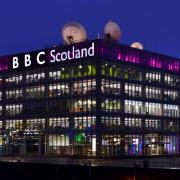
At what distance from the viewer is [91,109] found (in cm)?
11656

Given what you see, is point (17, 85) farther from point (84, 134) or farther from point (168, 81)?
point (168, 81)

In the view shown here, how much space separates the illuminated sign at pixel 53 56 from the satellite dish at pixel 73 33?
3.50 metres

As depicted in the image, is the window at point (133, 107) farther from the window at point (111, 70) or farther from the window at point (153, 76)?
the window at point (111, 70)

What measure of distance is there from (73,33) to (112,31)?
9217mm

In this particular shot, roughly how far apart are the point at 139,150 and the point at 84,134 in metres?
14.8

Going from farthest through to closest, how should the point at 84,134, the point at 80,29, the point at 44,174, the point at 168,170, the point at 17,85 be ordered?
the point at 17,85 → the point at 80,29 → the point at 84,134 → the point at 44,174 → the point at 168,170

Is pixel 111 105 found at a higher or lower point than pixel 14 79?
lower

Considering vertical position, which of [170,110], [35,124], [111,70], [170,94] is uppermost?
[111,70]

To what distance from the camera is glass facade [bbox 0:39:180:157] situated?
384 ft

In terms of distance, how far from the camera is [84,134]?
117 m

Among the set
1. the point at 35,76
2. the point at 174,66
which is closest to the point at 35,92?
the point at 35,76

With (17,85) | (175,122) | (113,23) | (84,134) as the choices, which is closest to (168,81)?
(175,122)

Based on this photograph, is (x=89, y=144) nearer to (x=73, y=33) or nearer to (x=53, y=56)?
(x=53, y=56)

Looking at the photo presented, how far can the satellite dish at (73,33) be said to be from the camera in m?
124
